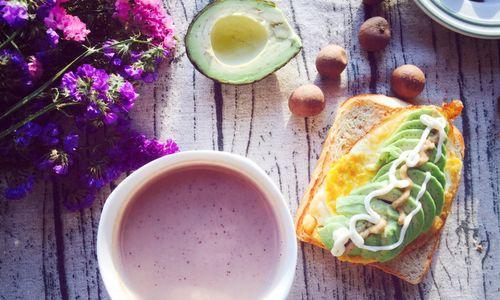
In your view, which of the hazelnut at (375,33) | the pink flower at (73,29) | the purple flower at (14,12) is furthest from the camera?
the hazelnut at (375,33)

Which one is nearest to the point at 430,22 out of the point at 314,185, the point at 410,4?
the point at 410,4

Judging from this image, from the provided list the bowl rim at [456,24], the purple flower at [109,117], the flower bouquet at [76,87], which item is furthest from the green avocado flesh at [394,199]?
the purple flower at [109,117]

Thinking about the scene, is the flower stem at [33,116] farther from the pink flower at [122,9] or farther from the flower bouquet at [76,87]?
the pink flower at [122,9]

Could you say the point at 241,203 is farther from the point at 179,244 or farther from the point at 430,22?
the point at 430,22

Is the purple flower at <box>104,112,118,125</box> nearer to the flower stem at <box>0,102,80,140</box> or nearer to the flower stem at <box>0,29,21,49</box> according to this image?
the flower stem at <box>0,102,80,140</box>

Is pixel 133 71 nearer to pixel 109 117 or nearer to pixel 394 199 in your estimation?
pixel 109 117
